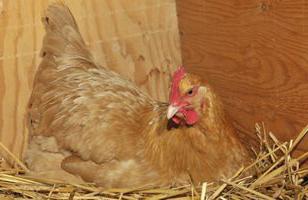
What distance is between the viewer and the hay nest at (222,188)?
7.67 feet

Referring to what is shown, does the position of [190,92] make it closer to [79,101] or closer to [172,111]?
[172,111]

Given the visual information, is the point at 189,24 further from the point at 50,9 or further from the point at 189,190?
the point at 189,190

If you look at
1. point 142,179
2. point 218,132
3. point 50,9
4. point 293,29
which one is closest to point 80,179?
point 142,179

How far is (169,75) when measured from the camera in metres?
3.35

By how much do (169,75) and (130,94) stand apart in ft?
1.65

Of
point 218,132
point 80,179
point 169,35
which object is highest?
point 169,35

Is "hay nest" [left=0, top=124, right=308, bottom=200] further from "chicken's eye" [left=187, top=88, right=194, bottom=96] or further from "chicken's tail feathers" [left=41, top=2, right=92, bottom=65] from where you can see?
"chicken's tail feathers" [left=41, top=2, right=92, bottom=65]

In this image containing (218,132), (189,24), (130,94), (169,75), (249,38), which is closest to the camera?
(218,132)

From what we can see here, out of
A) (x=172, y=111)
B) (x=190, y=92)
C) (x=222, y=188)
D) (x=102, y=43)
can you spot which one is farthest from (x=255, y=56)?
(x=102, y=43)

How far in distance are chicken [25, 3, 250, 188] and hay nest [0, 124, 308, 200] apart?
108 mm

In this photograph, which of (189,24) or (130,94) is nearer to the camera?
(130,94)

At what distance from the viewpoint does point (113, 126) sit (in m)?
2.75

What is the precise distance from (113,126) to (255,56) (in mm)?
764

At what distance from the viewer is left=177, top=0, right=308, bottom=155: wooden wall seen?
242 centimetres
